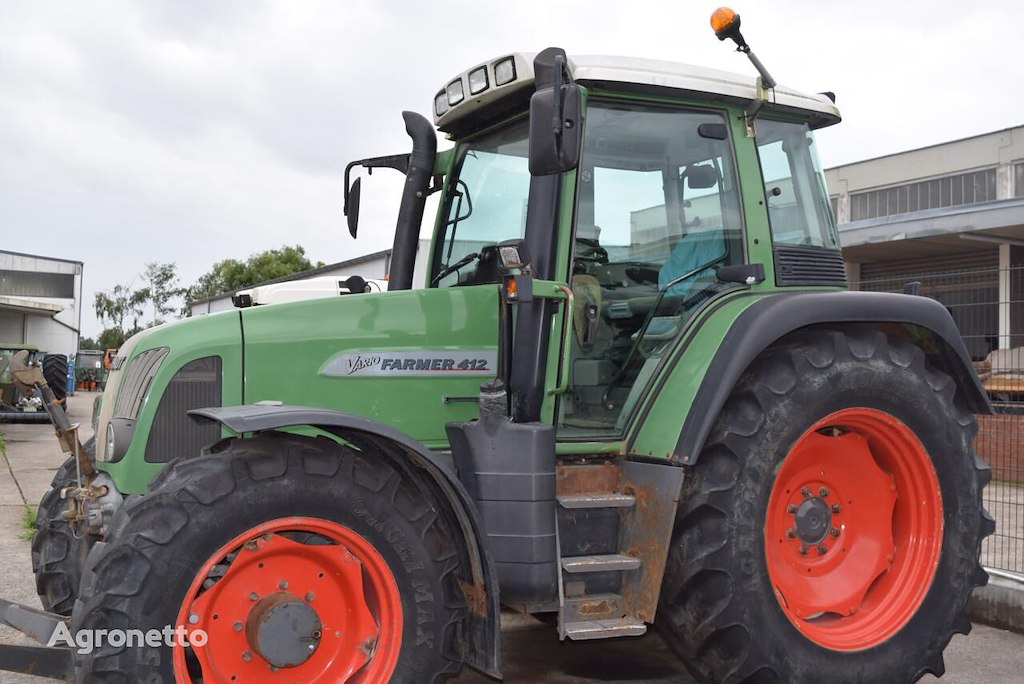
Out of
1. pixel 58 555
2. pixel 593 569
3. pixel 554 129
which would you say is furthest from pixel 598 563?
pixel 58 555

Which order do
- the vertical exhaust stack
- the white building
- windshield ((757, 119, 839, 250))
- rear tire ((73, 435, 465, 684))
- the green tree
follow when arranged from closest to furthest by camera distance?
rear tire ((73, 435, 465, 684)) → windshield ((757, 119, 839, 250)) → the vertical exhaust stack → the white building → the green tree

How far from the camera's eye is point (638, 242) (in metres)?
4.33

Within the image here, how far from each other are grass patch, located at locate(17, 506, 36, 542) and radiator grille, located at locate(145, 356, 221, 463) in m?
4.75

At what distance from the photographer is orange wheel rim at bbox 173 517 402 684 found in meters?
3.19

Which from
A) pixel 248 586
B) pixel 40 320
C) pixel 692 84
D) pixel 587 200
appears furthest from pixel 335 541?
pixel 40 320

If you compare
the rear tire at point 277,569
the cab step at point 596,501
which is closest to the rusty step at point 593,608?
the cab step at point 596,501

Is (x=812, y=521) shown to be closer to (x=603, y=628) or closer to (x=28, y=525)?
(x=603, y=628)

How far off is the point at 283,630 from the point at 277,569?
21cm

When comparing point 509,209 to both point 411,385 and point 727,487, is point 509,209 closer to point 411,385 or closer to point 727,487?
point 411,385

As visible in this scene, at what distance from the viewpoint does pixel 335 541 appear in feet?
11.2

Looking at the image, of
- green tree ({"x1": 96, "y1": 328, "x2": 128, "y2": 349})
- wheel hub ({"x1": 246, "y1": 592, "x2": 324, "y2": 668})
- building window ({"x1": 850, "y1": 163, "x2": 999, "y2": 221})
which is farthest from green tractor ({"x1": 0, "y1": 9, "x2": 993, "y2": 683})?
green tree ({"x1": 96, "y1": 328, "x2": 128, "y2": 349})

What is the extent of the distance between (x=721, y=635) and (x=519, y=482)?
1015mm

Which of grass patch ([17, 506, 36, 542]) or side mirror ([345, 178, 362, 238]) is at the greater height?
side mirror ([345, 178, 362, 238])

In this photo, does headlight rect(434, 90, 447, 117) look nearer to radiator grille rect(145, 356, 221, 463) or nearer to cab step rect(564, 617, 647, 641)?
radiator grille rect(145, 356, 221, 463)
